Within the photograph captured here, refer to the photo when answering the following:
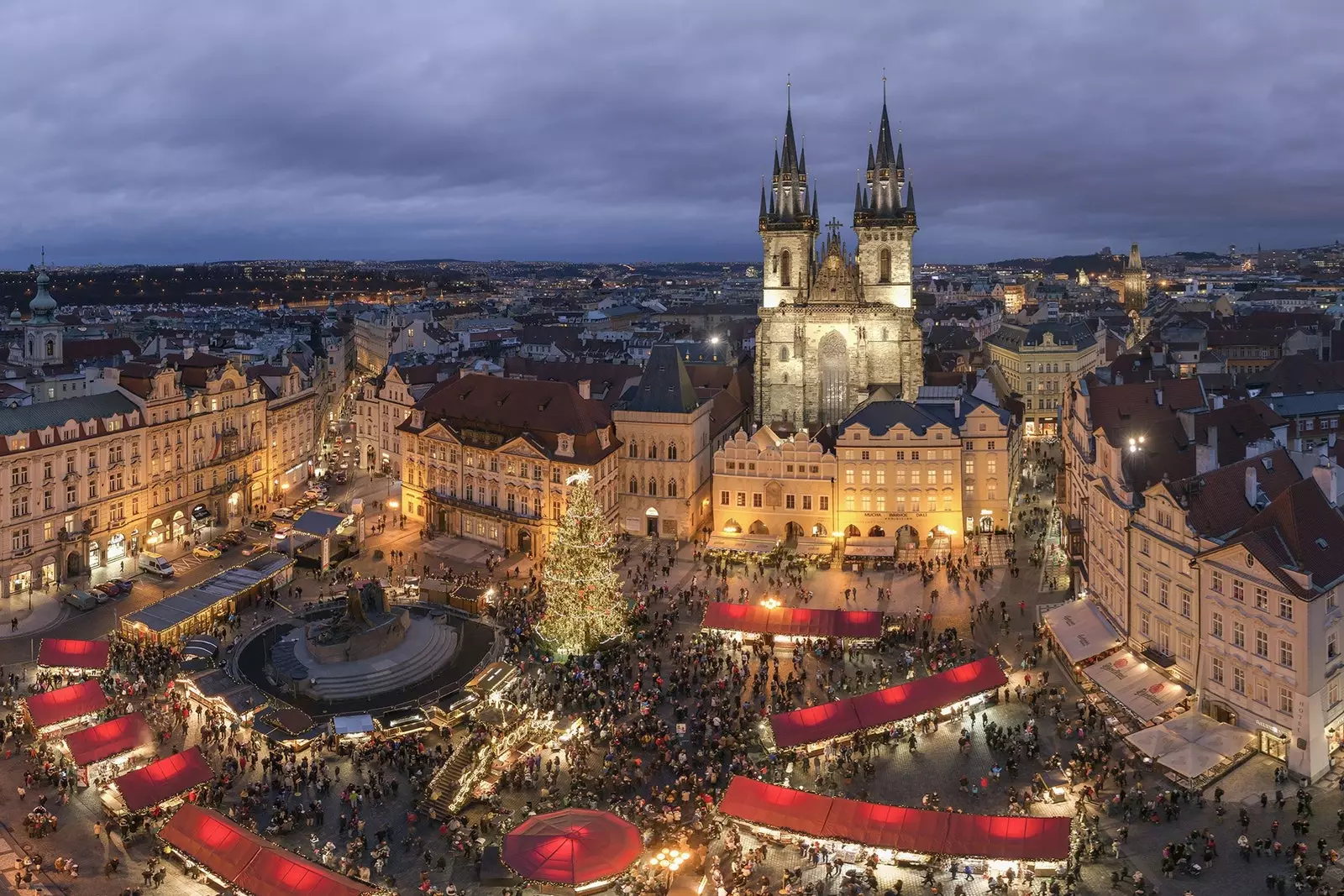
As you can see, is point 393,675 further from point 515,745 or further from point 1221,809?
point 1221,809

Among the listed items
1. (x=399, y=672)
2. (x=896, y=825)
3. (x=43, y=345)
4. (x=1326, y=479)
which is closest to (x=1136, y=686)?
(x=1326, y=479)

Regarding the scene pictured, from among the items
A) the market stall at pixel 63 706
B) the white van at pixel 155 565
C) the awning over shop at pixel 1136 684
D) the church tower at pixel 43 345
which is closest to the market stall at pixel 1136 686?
the awning over shop at pixel 1136 684

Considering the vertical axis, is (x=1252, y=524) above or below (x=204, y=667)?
above

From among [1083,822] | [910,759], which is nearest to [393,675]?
[910,759]

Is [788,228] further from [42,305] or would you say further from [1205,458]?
[42,305]

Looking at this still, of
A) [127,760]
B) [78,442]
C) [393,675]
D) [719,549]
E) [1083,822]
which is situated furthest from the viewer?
[719,549]

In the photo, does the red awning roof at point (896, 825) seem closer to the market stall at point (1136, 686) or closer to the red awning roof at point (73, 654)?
the market stall at point (1136, 686)

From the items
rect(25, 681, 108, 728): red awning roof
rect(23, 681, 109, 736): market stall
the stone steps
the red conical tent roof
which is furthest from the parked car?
the red conical tent roof
